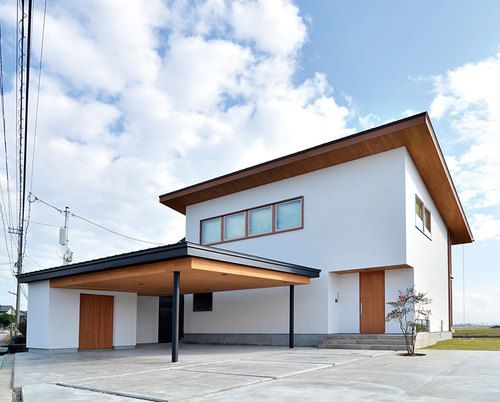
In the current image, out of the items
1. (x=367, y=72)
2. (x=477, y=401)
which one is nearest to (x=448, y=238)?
(x=367, y=72)

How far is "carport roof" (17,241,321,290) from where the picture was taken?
11539 millimetres

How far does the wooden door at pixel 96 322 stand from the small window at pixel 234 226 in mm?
5254

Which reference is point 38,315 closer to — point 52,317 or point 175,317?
point 52,317

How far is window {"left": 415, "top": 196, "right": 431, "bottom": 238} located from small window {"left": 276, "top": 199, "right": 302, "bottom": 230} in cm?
400

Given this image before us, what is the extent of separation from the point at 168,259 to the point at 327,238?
6858 mm

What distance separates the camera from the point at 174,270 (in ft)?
39.3

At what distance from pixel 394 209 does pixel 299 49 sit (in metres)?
5.65

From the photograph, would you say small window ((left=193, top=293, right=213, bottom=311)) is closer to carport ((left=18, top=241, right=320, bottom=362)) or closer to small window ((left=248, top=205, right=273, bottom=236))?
small window ((left=248, top=205, right=273, bottom=236))

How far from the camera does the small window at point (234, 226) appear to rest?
2030 centimetres

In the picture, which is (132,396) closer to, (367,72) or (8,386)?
(8,386)

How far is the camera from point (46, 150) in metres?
17.4

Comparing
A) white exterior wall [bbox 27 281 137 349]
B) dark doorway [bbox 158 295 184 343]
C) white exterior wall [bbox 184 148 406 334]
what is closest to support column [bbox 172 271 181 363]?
white exterior wall [bbox 27 281 137 349]

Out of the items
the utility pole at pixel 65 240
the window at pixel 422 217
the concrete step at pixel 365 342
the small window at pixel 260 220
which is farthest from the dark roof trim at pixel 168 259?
the utility pole at pixel 65 240

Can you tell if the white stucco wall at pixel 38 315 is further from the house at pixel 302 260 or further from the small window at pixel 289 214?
the small window at pixel 289 214
